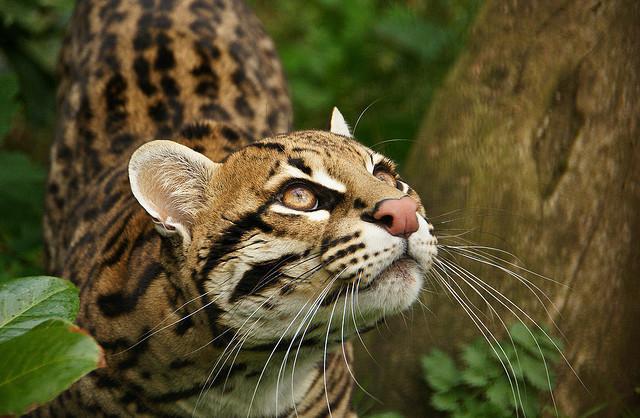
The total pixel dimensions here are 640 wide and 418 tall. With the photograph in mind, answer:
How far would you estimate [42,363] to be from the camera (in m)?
2.41

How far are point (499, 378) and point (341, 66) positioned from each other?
4019 mm

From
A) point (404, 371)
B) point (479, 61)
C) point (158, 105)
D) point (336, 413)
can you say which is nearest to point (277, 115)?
point (158, 105)

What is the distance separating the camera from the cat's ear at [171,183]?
3.43 meters

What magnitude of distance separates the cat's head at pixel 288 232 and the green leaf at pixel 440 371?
1.14 m

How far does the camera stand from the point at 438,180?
5.12 m

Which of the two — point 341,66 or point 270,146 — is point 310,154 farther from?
point 341,66

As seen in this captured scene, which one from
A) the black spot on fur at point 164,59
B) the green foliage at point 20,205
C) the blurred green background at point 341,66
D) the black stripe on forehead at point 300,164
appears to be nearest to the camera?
the black stripe on forehead at point 300,164

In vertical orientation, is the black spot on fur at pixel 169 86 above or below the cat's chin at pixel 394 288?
above

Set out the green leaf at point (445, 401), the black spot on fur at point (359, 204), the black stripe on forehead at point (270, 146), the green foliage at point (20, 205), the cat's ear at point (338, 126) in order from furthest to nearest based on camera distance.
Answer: the green foliage at point (20, 205), the green leaf at point (445, 401), the cat's ear at point (338, 126), the black stripe on forehead at point (270, 146), the black spot on fur at point (359, 204)

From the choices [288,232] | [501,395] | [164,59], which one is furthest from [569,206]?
[164,59]

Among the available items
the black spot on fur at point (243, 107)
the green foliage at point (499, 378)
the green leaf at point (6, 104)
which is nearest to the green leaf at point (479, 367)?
the green foliage at point (499, 378)

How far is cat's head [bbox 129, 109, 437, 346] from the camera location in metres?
3.19

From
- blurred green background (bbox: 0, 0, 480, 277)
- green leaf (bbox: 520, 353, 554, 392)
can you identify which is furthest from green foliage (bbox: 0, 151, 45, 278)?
green leaf (bbox: 520, 353, 554, 392)

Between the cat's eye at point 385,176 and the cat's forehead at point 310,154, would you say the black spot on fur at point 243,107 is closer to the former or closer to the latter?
the cat's forehead at point 310,154
